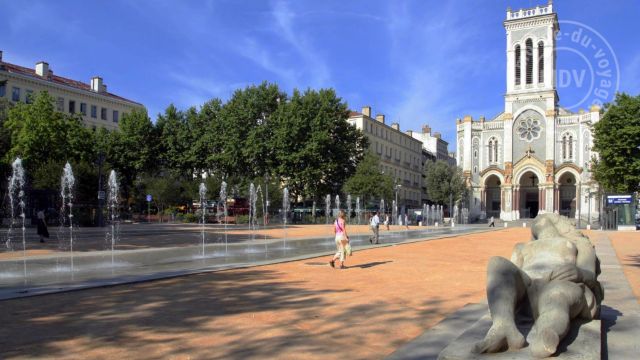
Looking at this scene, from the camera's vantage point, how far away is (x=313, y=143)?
54.9 meters

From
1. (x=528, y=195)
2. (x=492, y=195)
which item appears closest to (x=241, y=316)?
(x=492, y=195)

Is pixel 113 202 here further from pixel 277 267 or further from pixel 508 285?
pixel 508 285

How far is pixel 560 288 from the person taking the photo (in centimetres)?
481

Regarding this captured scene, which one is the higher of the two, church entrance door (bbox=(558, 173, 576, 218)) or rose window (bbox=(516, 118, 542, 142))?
rose window (bbox=(516, 118, 542, 142))

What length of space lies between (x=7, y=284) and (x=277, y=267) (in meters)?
5.89

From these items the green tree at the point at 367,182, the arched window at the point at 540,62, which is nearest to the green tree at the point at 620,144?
the green tree at the point at 367,182

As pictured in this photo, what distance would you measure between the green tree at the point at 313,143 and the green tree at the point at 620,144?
24.7 metres

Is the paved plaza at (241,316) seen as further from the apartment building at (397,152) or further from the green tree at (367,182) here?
the apartment building at (397,152)

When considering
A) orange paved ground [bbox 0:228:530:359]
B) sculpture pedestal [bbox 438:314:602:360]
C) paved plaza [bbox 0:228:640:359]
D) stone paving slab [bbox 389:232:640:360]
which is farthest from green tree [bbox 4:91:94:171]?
sculpture pedestal [bbox 438:314:602:360]

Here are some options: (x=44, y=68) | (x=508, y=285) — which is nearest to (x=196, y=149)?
(x=44, y=68)

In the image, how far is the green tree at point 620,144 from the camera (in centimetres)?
4209

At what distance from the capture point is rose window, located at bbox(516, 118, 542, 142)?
78.1 m

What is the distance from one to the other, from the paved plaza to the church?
6813 centimetres

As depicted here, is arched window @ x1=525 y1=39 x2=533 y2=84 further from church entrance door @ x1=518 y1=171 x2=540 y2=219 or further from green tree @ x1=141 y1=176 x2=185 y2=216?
green tree @ x1=141 y1=176 x2=185 y2=216
